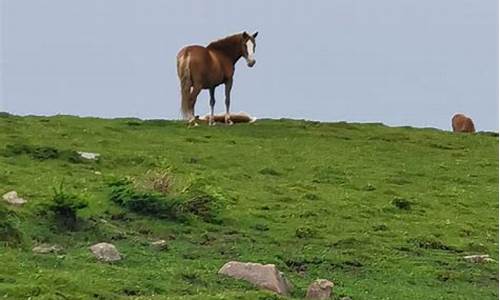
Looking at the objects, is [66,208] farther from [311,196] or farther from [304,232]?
[311,196]

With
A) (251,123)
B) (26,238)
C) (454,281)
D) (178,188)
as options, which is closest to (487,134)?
(251,123)

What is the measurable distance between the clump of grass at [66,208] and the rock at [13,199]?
3.03 ft

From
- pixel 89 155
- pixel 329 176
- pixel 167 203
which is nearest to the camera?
pixel 167 203

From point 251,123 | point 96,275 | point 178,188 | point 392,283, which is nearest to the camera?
point 96,275

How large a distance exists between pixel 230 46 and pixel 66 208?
1479 cm

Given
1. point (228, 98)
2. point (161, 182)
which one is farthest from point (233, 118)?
point (161, 182)

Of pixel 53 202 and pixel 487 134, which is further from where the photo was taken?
pixel 487 134

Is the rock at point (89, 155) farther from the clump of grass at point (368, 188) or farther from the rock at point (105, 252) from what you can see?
the rock at point (105, 252)

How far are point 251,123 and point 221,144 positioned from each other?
450 cm

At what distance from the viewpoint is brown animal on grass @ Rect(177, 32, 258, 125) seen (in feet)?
86.8

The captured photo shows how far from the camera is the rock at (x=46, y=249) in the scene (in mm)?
11809

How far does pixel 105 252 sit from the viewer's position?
11766mm

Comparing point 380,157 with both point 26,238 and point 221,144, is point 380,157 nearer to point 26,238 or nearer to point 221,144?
point 221,144

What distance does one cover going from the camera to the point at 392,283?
40.1 ft
